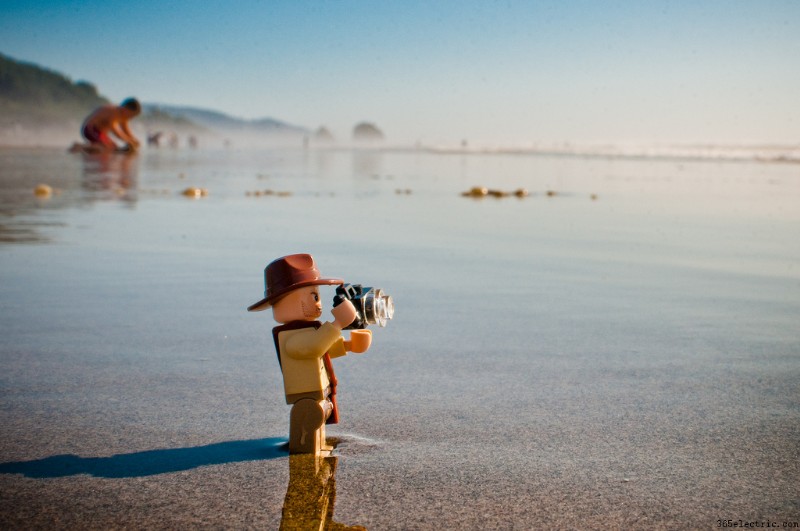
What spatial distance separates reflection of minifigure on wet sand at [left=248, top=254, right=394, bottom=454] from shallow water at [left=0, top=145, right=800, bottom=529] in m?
0.19

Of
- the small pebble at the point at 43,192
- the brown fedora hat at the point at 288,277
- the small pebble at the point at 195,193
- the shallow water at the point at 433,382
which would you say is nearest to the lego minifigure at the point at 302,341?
the brown fedora hat at the point at 288,277

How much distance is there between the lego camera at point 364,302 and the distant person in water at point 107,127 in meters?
34.5

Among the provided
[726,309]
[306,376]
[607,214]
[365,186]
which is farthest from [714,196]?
[306,376]

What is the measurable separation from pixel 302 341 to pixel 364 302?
29cm

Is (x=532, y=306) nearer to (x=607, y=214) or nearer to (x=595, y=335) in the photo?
(x=595, y=335)

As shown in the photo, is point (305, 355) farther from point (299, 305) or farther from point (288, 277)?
point (288, 277)

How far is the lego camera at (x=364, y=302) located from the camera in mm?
3146

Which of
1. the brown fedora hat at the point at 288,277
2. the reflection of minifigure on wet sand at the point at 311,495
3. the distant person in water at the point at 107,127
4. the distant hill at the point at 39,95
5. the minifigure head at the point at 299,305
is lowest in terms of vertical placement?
the reflection of minifigure on wet sand at the point at 311,495

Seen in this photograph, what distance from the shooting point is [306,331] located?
3170mm

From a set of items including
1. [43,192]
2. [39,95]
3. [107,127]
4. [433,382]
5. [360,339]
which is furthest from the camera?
[39,95]

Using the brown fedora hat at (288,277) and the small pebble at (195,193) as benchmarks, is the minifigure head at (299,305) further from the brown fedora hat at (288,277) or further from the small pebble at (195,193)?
the small pebble at (195,193)

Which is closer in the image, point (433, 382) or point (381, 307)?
point (381, 307)

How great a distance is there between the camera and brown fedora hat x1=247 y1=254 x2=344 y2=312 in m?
3.16

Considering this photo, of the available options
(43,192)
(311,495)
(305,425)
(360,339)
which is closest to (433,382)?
(360,339)
